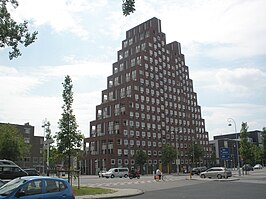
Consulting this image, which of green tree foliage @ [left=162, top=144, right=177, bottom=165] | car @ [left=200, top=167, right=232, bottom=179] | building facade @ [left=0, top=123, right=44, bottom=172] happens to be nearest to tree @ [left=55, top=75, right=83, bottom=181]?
car @ [left=200, top=167, right=232, bottom=179]

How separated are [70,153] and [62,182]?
601 inches

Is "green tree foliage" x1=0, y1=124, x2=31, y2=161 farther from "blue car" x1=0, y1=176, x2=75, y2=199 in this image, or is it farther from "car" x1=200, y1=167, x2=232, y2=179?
"blue car" x1=0, y1=176, x2=75, y2=199

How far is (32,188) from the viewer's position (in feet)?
35.3

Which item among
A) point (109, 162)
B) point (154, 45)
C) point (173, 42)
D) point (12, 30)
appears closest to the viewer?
point (12, 30)

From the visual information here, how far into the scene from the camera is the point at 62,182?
11.9 meters

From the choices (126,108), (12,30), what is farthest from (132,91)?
(12,30)

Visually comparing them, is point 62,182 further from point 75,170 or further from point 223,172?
point 223,172

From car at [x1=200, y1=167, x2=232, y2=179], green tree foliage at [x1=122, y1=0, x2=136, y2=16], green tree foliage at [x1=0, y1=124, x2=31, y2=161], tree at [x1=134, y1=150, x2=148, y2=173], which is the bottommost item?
car at [x1=200, y1=167, x2=232, y2=179]

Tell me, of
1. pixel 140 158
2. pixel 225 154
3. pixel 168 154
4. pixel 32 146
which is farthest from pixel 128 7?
pixel 32 146

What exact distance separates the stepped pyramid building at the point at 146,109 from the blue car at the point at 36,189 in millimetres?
75540

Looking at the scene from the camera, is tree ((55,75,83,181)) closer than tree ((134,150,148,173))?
Yes

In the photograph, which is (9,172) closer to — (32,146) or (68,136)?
(68,136)

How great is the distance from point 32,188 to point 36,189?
0.50ft

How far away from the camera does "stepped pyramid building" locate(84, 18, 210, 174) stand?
90.6m
